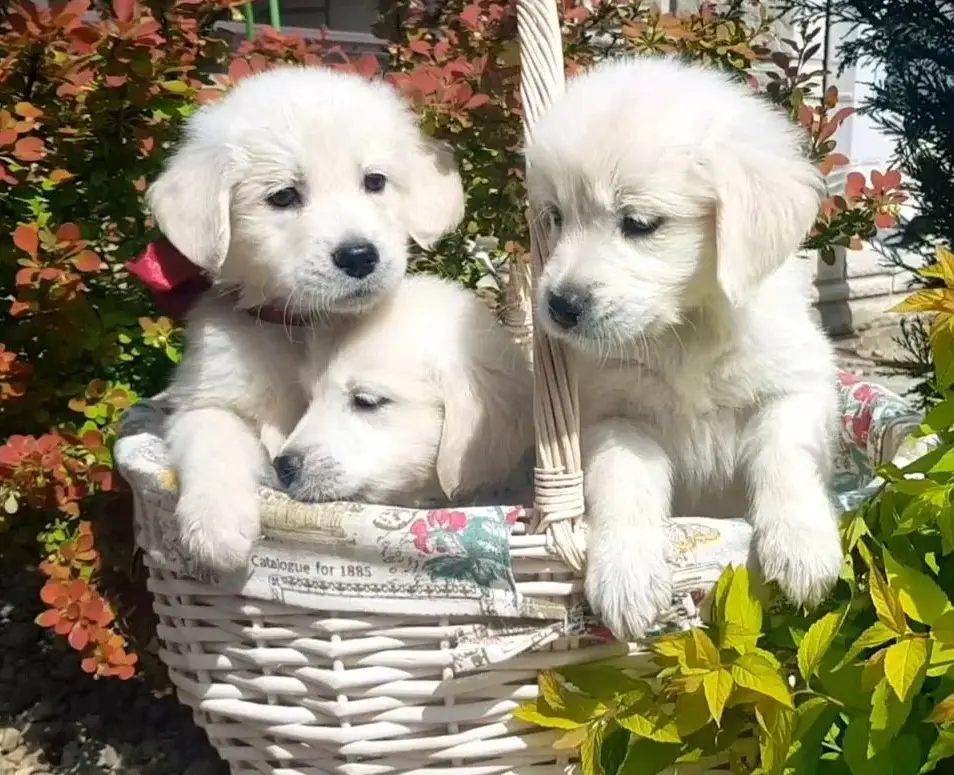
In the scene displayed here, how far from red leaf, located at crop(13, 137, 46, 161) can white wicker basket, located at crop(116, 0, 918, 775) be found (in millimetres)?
990

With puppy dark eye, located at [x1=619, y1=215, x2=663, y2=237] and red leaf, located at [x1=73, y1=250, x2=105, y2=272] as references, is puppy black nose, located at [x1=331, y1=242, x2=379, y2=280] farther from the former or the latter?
red leaf, located at [x1=73, y1=250, x2=105, y2=272]

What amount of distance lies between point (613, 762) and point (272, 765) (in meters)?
0.59

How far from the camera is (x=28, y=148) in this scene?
7.13 ft

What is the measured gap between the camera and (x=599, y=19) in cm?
291

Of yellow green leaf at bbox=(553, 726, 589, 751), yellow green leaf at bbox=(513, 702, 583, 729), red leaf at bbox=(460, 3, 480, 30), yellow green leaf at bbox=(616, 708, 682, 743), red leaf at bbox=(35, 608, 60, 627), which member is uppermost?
red leaf at bbox=(460, 3, 480, 30)

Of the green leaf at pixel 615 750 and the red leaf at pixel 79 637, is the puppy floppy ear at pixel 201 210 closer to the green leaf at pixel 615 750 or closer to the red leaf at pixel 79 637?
the red leaf at pixel 79 637

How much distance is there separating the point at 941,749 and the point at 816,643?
0.20 meters

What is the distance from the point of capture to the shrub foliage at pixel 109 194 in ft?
7.59

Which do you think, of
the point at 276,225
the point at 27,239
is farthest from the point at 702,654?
the point at 27,239

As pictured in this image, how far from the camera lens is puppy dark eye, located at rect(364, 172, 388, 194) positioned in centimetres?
222

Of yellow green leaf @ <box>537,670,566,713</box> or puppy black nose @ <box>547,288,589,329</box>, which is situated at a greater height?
puppy black nose @ <box>547,288,589,329</box>

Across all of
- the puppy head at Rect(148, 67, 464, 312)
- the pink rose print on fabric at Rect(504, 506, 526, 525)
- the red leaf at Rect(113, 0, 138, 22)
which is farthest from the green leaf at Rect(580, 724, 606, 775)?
the red leaf at Rect(113, 0, 138, 22)

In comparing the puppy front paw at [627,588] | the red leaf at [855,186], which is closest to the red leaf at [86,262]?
the puppy front paw at [627,588]

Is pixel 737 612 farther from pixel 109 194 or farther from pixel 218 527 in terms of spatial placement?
pixel 109 194
